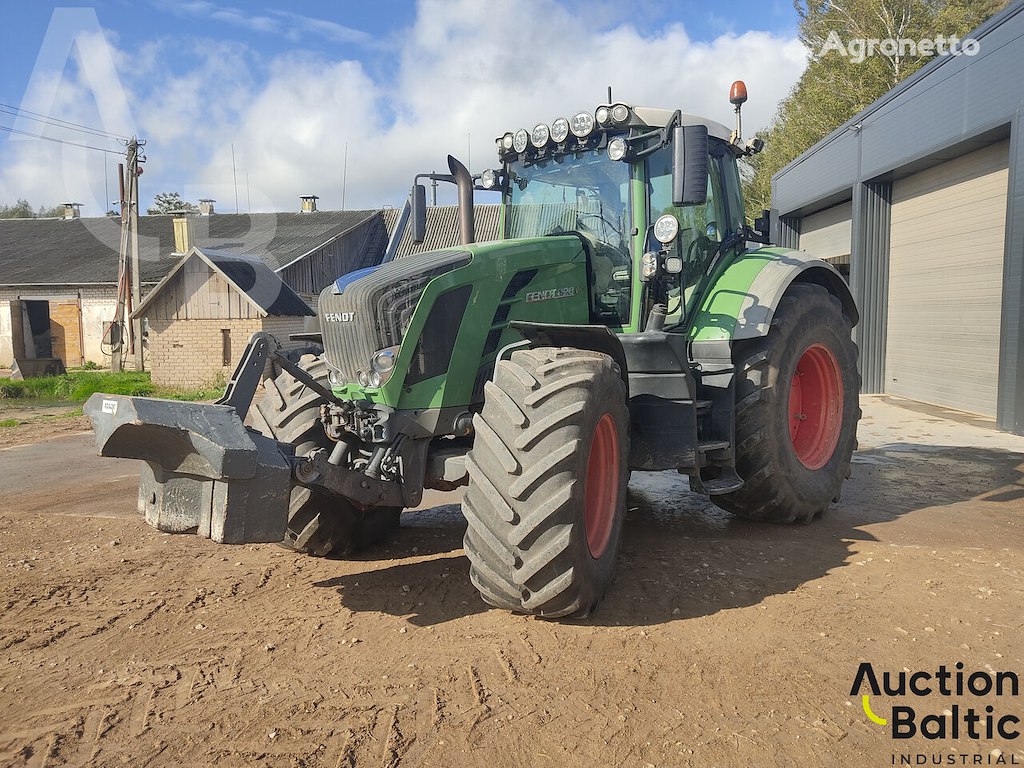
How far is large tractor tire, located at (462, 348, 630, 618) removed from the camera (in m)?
3.62

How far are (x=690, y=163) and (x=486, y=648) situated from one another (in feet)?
9.15

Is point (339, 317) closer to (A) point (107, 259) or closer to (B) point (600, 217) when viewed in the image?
(B) point (600, 217)

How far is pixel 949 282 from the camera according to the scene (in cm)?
1230

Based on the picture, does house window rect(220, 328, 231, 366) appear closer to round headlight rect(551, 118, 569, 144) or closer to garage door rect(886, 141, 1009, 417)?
garage door rect(886, 141, 1009, 417)

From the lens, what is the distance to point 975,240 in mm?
11508

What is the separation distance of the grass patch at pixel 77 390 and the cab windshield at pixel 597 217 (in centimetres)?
1255

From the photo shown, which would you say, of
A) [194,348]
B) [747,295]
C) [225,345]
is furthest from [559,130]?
[194,348]

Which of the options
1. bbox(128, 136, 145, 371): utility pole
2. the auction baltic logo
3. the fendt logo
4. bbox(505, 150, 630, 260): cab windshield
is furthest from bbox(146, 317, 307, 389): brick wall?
the auction baltic logo

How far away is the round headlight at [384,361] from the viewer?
4.29 m

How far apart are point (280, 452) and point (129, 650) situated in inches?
46.7

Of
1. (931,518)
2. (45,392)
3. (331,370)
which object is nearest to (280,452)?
(331,370)

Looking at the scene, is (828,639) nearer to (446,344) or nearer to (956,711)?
(956,711)

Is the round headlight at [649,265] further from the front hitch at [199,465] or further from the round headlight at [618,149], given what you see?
the front hitch at [199,465]

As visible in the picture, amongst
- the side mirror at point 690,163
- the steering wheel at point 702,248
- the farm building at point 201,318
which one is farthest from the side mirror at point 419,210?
the farm building at point 201,318
